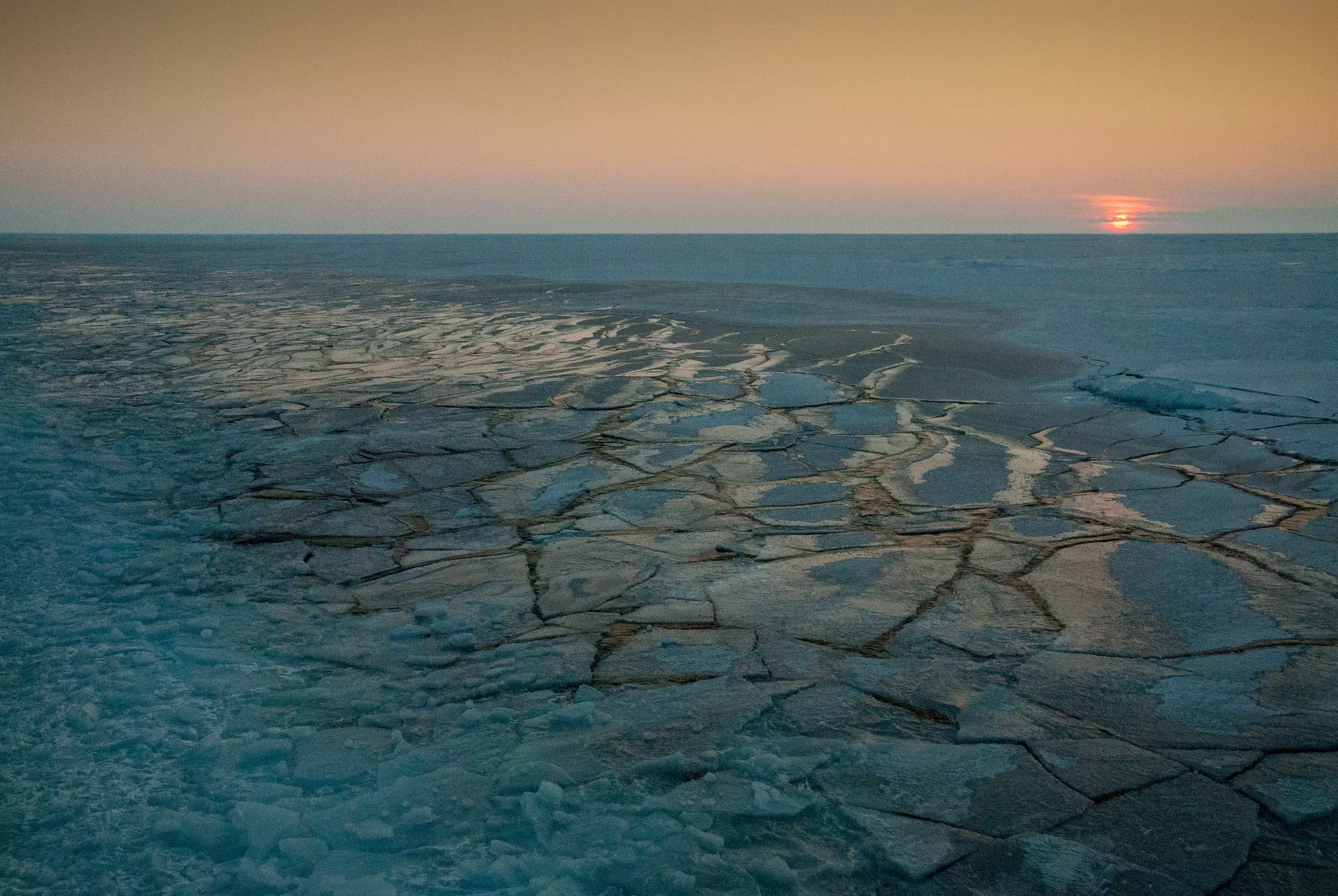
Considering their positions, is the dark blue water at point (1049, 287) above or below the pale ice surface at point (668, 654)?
above

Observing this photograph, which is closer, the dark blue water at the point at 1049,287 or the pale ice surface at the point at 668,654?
the pale ice surface at the point at 668,654

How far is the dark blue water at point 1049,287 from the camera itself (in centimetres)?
657

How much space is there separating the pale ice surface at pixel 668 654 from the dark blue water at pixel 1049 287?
2.25 meters

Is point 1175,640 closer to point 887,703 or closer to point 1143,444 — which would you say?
point 887,703

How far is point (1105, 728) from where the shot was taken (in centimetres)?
178

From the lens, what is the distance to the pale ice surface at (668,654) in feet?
4.78

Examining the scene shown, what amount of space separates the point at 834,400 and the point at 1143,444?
5.38ft

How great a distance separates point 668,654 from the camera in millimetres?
2115

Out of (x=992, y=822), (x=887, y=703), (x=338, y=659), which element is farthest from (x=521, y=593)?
(x=992, y=822)

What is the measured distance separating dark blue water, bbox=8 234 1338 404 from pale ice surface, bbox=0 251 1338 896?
2.25 m

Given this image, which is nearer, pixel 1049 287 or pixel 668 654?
pixel 668 654

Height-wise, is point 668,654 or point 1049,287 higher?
point 1049,287

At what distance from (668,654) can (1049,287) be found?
14389 mm

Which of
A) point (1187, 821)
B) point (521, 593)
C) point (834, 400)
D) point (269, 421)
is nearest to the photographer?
point (1187, 821)
